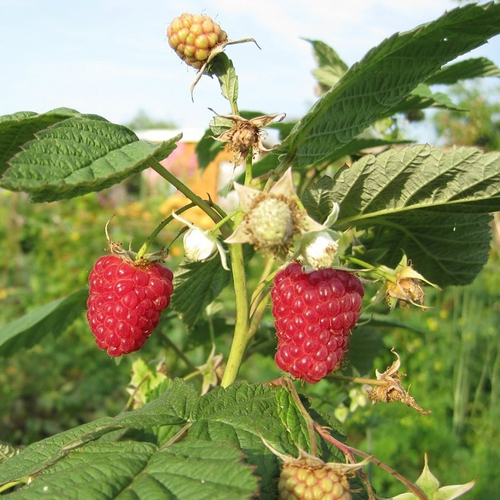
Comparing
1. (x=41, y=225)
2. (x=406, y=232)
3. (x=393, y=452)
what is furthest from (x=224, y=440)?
(x=41, y=225)

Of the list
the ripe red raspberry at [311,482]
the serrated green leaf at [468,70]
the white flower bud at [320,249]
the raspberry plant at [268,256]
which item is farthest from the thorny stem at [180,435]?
the serrated green leaf at [468,70]

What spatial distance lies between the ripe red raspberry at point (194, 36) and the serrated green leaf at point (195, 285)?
12.0 inches

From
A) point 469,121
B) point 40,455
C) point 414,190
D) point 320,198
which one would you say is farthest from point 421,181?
point 469,121

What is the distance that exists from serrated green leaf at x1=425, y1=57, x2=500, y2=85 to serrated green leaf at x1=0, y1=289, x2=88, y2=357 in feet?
3.02

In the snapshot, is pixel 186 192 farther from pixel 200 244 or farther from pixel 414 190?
pixel 414 190

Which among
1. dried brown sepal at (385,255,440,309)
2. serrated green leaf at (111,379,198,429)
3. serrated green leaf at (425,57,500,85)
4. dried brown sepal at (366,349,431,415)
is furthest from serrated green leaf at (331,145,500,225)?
serrated green leaf at (425,57,500,85)

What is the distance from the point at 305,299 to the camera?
0.80 metres

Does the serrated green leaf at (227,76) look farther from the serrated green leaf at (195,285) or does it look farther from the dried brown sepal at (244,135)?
the serrated green leaf at (195,285)

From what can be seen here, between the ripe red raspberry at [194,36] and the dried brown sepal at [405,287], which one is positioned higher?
the ripe red raspberry at [194,36]

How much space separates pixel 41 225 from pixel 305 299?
4.66m

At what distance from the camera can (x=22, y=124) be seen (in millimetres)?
803

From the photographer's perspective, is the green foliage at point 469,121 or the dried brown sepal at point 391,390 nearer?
the dried brown sepal at point 391,390

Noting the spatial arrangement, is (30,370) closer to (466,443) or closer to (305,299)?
(466,443)

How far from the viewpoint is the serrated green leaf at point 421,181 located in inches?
33.8
